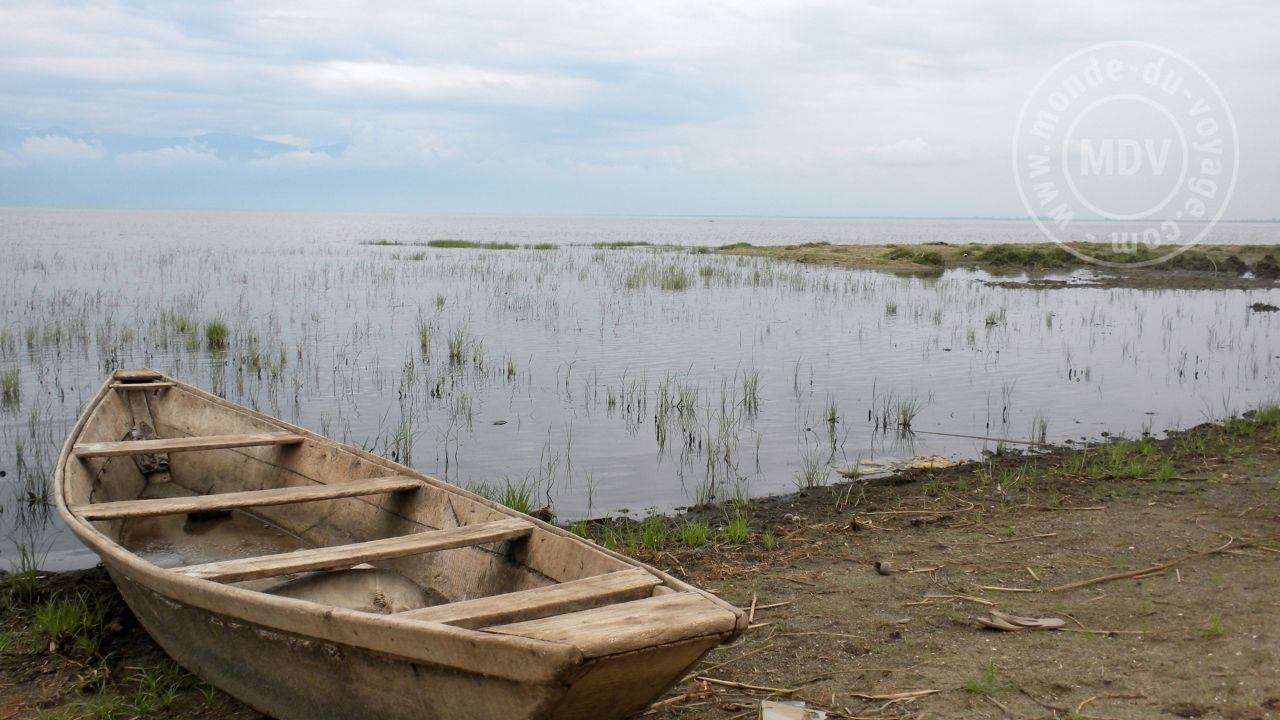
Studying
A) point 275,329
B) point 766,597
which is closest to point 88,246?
point 275,329

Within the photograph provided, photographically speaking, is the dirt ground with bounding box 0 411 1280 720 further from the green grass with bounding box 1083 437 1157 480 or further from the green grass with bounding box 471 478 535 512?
the green grass with bounding box 471 478 535 512

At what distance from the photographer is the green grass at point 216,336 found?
14.3m

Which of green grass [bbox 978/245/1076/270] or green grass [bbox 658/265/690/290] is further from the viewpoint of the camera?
green grass [bbox 978/245/1076/270]

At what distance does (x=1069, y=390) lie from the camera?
1230 centimetres

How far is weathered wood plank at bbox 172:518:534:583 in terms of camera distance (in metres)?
3.83

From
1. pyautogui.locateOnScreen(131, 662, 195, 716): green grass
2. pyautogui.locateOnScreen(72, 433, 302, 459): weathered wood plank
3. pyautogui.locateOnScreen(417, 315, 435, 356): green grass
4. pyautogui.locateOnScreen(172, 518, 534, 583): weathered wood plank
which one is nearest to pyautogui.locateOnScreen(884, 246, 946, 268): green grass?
pyautogui.locateOnScreen(417, 315, 435, 356): green grass

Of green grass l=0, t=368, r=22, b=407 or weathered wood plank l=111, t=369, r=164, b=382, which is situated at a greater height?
weathered wood plank l=111, t=369, r=164, b=382

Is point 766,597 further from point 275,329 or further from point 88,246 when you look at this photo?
point 88,246

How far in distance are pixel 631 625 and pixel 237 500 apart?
9.20 ft

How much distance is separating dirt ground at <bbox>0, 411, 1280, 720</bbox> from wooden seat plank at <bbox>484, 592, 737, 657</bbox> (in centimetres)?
85

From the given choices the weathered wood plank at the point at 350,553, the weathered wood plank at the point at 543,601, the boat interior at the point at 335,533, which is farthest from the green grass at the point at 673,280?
the weathered wood plank at the point at 543,601

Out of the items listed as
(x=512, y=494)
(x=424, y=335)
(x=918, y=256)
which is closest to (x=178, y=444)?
(x=512, y=494)

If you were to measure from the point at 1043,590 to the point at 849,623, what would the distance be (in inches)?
46.3

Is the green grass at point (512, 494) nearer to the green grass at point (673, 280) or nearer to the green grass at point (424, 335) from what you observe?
the green grass at point (424, 335)
